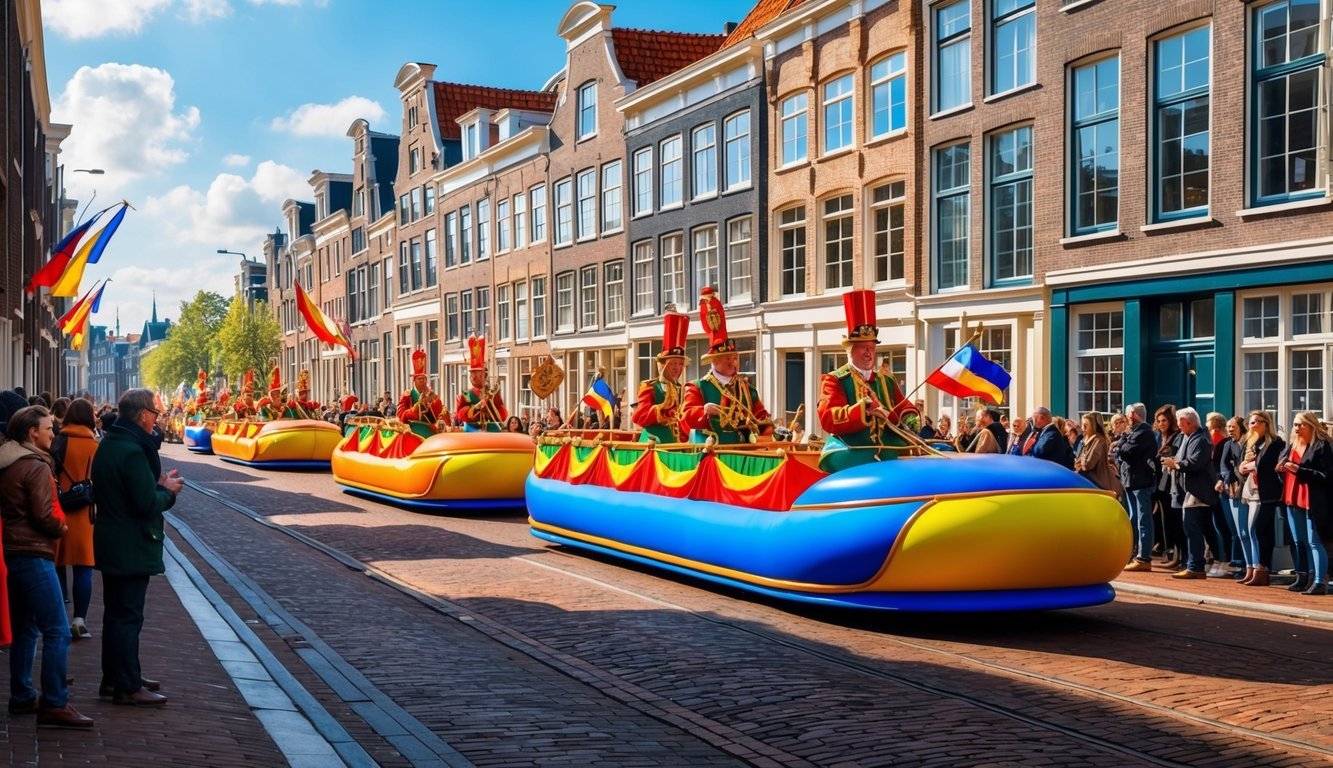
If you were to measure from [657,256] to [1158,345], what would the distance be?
1563 centimetres

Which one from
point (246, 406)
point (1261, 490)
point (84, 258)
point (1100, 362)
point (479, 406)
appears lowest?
point (1261, 490)

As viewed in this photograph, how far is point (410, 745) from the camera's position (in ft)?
21.6

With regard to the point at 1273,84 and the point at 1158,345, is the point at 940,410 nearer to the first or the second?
the point at 1158,345

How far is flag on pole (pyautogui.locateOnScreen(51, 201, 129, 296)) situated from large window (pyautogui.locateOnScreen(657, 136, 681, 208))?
1252 centimetres

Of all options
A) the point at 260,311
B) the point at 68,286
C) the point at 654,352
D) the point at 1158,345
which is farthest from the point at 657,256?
the point at 260,311

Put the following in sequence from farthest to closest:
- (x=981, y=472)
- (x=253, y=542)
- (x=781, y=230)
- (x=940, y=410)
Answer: (x=781, y=230)
(x=940, y=410)
(x=253, y=542)
(x=981, y=472)

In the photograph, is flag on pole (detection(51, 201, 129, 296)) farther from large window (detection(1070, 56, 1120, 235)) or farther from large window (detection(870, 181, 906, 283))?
large window (detection(1070, 56, 1120, 235))

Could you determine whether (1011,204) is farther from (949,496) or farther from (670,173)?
(949,496)

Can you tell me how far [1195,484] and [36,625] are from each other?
34.4ft

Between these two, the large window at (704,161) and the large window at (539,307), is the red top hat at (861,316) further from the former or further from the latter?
the large window at (539,307)

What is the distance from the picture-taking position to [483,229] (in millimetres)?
44469

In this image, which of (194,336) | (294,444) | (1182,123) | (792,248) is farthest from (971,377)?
(194,336)

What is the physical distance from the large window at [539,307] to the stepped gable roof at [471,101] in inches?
410

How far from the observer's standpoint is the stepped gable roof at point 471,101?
4841 cm
